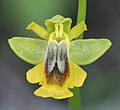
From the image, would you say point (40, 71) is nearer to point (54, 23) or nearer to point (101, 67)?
point (54, 23)

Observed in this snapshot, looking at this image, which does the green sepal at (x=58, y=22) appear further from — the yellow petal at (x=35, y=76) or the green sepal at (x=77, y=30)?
the yellow petal at (x=35, y=76)

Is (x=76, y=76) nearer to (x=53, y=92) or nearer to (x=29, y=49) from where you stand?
(x=53, y=92)

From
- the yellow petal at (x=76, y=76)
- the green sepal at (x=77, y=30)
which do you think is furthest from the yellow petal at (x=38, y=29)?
the yellow petal at (x=76, y=76)

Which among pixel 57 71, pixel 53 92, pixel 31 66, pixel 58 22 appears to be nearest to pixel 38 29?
pixel 58 22

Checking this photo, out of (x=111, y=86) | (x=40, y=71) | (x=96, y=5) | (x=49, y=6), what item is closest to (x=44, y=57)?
(x=40, y=71)

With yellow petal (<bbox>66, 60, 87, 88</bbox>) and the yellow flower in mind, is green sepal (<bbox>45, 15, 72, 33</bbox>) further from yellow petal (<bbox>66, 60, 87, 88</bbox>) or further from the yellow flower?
yellow petal (<bbox>66, 60, 87, 88</bbox>)
